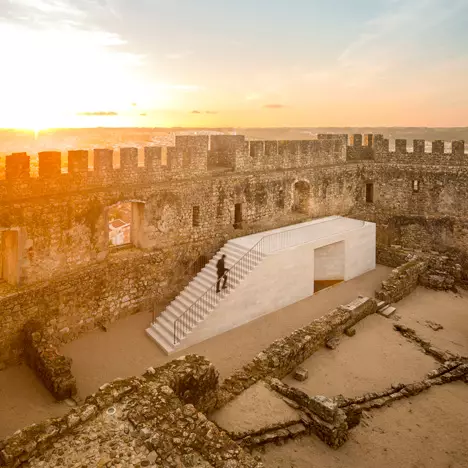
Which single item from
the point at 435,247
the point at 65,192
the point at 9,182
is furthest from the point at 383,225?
the point at 9,182

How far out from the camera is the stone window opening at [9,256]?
38.3ft

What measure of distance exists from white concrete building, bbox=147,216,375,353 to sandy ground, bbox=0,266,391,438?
0.42 meters

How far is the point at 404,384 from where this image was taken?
Answer: 1120 centimetres

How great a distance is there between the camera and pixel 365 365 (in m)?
12.2

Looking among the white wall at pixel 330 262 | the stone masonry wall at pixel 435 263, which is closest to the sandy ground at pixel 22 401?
the white wall at pixel 330 262

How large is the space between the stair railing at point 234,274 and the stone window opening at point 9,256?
498cm

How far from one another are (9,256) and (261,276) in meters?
8.08

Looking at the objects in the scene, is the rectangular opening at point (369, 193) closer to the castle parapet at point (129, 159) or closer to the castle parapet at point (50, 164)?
the castle parapet at point (129, 159)

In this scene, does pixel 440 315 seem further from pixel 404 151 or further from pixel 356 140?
pixel 356 140

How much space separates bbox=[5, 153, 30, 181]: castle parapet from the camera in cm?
1125

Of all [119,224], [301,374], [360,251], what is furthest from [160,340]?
[119,224]

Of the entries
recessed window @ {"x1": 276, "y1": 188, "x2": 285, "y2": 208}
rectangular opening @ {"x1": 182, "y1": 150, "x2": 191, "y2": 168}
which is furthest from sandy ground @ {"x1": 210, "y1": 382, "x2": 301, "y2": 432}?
recessed window @ {"x1": 276, "y1": 188, "x2": 285, "y2": 208}

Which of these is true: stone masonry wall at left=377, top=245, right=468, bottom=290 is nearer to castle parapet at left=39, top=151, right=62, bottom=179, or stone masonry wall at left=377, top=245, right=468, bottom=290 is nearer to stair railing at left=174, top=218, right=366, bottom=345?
stair railing at left=174, top=218, right=366, bottom=345

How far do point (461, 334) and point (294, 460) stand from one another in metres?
9.33
